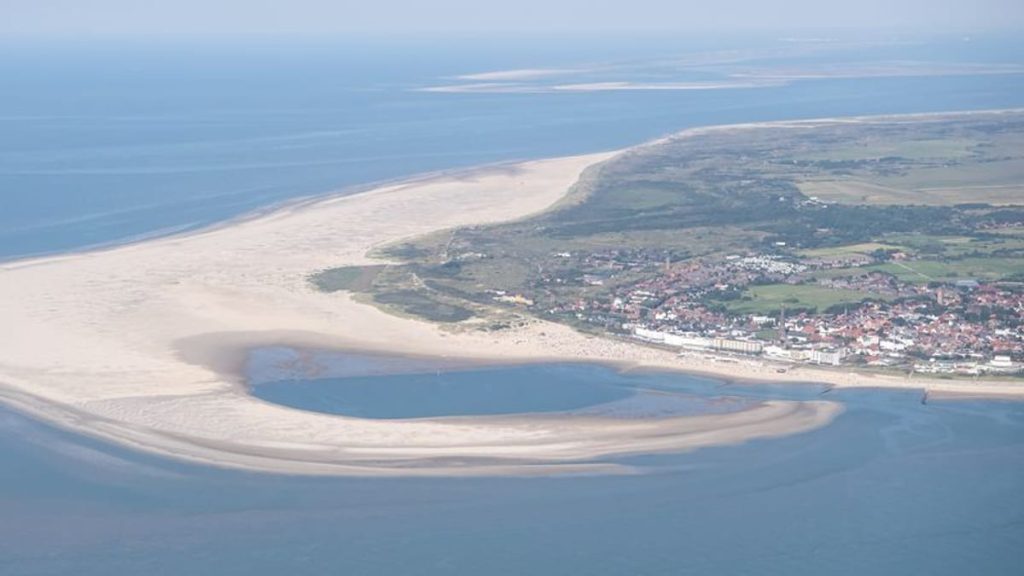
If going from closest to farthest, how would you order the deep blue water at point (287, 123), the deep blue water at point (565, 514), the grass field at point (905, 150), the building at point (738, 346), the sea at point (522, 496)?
1. the deep blue water at point (565, 514)
2. the sea at point (522, 496)
3. the building at point (738, 346)
4. the deep blue water at point (287, 123)
5. the grass field at point (905, 150)

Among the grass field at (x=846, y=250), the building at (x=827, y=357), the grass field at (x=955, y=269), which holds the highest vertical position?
the building at (x=827, y=357)

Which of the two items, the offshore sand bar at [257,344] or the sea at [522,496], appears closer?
the sea at [522,496]

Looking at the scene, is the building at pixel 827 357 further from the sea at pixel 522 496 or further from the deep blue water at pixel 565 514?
Result: the deep blue water at pixel 565 514

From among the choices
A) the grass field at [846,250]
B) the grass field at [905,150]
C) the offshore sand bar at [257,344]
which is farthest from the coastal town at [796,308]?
the grass field at [905,150]

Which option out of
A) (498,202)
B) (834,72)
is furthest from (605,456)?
(834,72)

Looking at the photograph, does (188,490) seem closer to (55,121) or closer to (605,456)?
(605,456)
